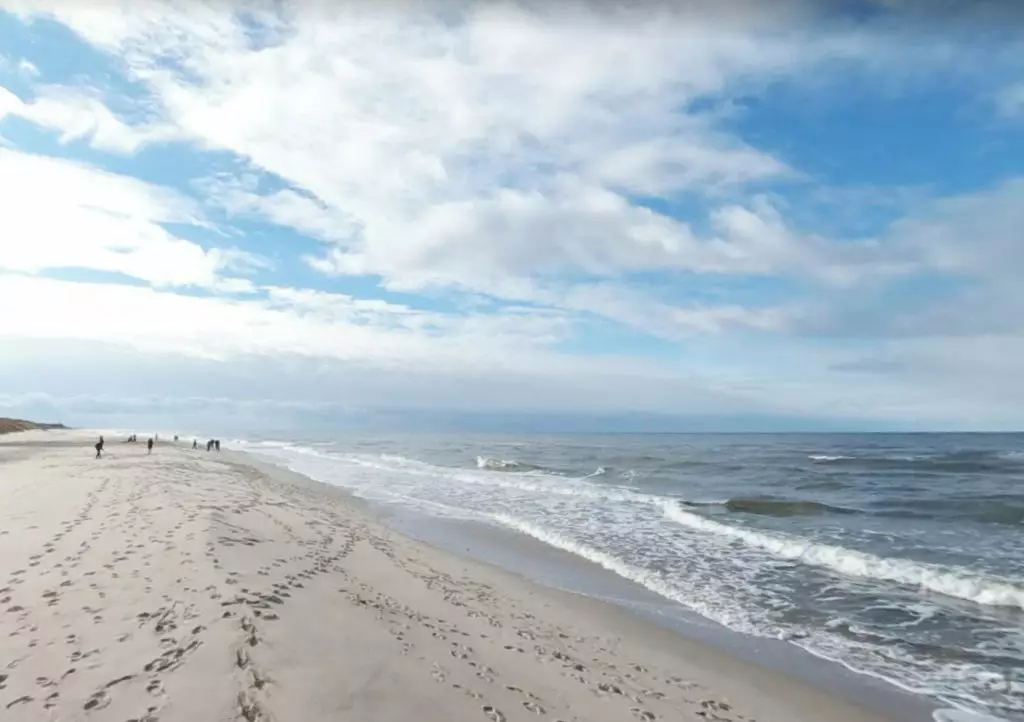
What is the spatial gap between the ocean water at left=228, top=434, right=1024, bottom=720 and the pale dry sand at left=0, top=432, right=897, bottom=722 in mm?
2116

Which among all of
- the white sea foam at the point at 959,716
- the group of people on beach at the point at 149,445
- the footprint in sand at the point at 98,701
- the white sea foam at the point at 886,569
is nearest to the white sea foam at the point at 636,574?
the white sea foam at the point at 959,716

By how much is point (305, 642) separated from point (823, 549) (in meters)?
13.7

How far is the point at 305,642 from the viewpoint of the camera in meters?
6.39

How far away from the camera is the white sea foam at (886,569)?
11516 mm

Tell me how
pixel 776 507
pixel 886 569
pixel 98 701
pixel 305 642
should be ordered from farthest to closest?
1. pixel 776 507
2. pixel 886 569
3. pixel 305 642
4. pixel 98 701

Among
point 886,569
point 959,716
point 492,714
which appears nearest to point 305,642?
point 492,714

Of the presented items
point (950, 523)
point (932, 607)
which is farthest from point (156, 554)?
point (950, 523)

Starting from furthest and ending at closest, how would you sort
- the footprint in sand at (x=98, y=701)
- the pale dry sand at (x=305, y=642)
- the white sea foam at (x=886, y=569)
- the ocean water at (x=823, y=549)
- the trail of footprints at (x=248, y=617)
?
the white sea foam at (x=886, y=569)
the ocean water at (x=823, y=549)
the trail of footprints at (x=248, y=617)
the pale dry sand at (x=305, y=642)
the footprint in sand at (x=98, y=701)

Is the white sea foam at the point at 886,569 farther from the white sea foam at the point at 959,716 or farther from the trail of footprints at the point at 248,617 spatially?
the trail of footprints at the point at 248,617

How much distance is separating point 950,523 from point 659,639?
56.7ft

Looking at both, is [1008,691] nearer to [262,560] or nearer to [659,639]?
[659,639]

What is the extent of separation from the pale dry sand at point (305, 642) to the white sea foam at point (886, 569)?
673 centimetres

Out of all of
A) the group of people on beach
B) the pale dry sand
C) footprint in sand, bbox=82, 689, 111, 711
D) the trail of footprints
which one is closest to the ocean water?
the pale dry sand

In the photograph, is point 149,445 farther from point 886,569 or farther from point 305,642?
point 886,569
